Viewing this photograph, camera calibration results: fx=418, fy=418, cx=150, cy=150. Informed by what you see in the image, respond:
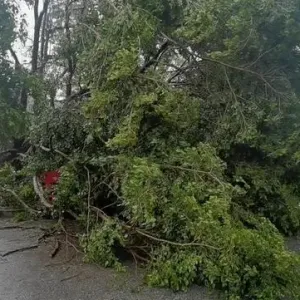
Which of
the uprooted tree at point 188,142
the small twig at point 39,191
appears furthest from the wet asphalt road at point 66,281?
the small twig at point 39,191

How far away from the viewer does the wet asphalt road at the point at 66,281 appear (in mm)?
4145

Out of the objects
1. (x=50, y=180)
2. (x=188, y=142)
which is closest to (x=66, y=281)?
(x=188, y=142)

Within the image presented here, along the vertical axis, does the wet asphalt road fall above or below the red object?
below

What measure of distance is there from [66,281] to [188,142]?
2.57 meters

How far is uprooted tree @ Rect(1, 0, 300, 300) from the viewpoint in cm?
434

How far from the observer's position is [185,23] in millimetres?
5914

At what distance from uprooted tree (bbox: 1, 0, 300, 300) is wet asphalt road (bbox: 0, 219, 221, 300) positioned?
0.62 feet

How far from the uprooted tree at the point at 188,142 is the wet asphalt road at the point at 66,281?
19cm

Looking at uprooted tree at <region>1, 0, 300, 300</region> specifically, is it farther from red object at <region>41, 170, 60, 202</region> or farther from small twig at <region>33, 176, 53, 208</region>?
small twig at <region>33, 176, 53, 208</region>

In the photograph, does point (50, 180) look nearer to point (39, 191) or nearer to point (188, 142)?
point (39, 191)

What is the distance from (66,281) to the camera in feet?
14.7

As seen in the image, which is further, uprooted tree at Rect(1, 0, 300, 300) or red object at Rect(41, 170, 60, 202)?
red object at Rect(41, 170, 60, 202)

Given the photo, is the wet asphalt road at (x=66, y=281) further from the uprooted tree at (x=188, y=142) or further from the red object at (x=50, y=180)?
the red object at (x=50, y=180)

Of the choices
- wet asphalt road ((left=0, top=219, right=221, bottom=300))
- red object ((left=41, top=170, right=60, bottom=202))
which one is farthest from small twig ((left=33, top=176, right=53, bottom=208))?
wet asphalt road ((left=0, top=219, right=221, bottom=300))
